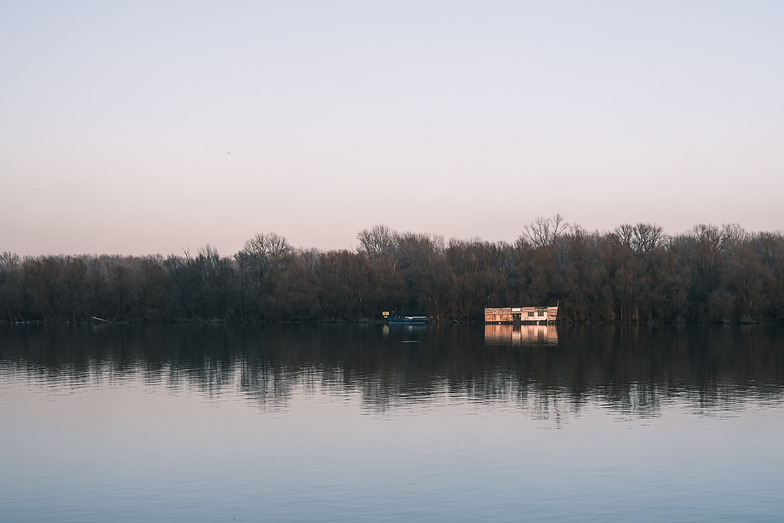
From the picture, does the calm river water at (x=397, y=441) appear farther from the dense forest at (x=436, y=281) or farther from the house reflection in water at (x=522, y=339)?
the dense forest at (x=436, y=281)

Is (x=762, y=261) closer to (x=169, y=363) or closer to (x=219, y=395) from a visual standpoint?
(x=169, y=363)

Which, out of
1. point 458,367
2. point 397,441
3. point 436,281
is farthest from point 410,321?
point 397,441

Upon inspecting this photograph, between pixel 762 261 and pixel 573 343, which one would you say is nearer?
pixel 573 343

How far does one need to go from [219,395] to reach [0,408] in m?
8.36

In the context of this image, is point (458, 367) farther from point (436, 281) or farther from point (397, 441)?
point (436, 281)

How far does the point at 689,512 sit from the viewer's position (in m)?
16.5

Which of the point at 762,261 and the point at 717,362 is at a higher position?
the point at 762,261

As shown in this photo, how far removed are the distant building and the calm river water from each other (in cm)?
5474

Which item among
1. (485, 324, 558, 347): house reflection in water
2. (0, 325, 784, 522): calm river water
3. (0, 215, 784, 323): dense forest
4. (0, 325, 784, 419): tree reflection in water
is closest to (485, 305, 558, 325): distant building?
(0, 215, 784, 323): dense forest

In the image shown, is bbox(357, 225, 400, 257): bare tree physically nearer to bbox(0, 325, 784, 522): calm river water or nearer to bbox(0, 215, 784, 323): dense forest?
bbox(0, 215, 784, 323): dense forest

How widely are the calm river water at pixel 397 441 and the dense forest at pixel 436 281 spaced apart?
5265 centimetres

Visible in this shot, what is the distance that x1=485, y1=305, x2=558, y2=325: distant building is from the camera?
4067 inches

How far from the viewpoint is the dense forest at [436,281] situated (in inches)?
3898

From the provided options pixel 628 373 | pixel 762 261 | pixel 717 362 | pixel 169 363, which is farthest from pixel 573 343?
pixel 762 261
